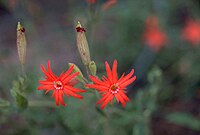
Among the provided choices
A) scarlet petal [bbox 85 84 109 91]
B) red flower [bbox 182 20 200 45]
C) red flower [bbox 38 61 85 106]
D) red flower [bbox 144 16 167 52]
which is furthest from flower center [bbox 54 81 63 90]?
red flower [bbox 182 20 200 45]

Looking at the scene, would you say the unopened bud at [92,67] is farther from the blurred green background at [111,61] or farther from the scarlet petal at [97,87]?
the blurred green background at [111,61]

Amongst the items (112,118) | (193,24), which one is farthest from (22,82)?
(193,24)

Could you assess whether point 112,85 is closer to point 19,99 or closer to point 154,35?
point 19,99

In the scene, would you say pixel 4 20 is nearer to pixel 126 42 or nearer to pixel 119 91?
pixel 126 42

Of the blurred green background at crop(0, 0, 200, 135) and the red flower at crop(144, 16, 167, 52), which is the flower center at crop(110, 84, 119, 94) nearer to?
the blurred green background at crop(0, 0, 200, 135)

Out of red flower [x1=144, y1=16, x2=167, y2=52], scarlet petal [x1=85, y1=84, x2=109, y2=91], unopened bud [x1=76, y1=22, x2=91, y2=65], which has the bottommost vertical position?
scarlet petal [x1=85, y1=84, x2=109, y2=91]

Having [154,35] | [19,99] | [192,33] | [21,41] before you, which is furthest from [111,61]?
[21,41]
